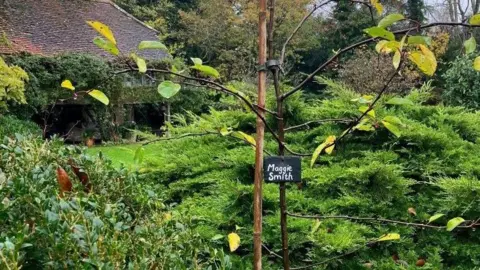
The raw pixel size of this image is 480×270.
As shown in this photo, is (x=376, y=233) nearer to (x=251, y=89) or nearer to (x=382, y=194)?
(x=382, y=194)

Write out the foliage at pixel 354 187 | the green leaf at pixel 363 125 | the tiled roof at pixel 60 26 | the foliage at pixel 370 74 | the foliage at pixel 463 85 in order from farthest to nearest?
the foliage at pixel 370 74 < the tiled roof at pixel 60 26 < the foliage at pixel 463 85 < the foliage at pixel 354 187 < the green leaf at pixel 363 125

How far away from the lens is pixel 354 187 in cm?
268

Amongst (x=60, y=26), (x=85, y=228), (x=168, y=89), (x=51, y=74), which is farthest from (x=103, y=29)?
(x=60, y=26)

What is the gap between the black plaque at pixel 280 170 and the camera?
1456 mm

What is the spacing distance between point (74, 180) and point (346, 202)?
1.35 meters

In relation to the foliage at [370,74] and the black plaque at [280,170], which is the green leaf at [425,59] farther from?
the foliage at [370,74]

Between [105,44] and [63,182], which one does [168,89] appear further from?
[63,182]

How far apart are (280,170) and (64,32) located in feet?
56.0

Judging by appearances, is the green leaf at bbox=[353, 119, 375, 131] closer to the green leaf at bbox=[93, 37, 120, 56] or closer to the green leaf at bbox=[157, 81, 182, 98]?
the green leaf at bbox=[157, 81, 182, 98]

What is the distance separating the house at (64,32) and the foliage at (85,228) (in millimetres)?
13064

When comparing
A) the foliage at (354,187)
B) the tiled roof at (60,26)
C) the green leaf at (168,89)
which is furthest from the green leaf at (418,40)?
the tiled roof at (60,26)

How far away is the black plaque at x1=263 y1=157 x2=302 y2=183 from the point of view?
1.46m

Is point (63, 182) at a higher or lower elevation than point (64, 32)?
lower

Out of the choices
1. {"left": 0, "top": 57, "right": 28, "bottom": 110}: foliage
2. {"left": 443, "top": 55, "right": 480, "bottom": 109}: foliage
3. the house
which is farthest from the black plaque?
the house
